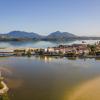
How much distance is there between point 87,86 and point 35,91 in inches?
270

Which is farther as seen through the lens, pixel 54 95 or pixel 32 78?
pixel 32 78

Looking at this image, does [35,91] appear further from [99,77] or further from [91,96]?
[99,77]

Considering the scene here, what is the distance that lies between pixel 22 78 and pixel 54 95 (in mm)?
9981

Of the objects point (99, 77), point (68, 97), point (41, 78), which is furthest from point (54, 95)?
point (99, 77)

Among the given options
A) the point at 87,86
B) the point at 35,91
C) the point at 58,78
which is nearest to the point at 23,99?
the point at 35,91

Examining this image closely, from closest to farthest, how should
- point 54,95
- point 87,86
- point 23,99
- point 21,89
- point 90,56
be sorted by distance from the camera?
point 23,99 → point 54,95 → point 21,89 → point 87,86 → point 90,56

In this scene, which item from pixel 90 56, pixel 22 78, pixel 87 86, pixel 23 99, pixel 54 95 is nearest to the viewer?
pixel 23 99

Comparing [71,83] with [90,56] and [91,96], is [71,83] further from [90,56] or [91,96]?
[90,56]

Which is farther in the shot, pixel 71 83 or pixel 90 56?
pixel 90 56

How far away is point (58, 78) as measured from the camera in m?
37.9

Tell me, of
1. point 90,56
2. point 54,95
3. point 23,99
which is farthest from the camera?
point 90,56

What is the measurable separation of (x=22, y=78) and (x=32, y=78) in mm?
1417

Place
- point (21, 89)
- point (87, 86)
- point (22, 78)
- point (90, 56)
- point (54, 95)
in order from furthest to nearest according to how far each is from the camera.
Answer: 1. point (90, 56)
2. point (22, 78)
3. point (87, 86)
4. point (21, 89)
5. point (54, 95)

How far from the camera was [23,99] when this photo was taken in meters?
26.8
